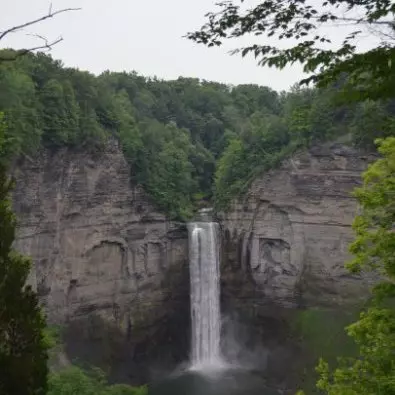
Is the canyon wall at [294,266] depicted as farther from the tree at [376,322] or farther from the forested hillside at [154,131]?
the tree at [376,322]

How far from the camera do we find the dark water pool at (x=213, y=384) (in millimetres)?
30844

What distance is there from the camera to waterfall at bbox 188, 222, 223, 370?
1430 inches

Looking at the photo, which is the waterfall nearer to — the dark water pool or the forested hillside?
the forested hillside

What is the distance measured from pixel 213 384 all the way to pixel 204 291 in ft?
22.2

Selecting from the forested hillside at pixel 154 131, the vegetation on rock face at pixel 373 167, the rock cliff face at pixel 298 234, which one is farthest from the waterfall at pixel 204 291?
the vegetation on rock face at pixel 373 167

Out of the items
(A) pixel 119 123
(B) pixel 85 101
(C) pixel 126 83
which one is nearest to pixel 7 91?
(B) pixel 85 101

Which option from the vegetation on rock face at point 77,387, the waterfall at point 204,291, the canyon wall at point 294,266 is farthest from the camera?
the waterfall at point 204,291

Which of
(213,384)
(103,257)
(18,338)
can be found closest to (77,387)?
(18,338)

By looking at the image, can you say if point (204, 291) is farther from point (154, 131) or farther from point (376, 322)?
point (376, 322)

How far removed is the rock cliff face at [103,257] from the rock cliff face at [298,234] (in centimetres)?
410

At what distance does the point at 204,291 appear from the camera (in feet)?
120

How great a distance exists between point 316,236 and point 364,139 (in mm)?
6575

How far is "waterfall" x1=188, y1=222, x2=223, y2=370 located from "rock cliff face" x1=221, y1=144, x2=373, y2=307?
117cm

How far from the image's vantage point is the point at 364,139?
107 feet
